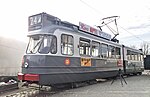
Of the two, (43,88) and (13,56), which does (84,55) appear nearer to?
(43,88)

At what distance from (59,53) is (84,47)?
247cm

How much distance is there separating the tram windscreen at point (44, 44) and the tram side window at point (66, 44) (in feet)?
1.76

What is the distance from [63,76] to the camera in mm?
10008

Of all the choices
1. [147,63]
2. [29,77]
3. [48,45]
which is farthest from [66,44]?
[147,63]

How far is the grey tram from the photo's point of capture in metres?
9.38

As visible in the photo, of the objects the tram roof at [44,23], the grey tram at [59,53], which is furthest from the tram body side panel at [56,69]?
the tram roof at [44,23]

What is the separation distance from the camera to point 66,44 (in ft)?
34.0

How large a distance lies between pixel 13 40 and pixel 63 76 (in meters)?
17.8

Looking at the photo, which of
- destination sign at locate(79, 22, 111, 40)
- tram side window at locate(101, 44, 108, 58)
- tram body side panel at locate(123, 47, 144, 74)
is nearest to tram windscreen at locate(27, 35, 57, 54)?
destination sign at locate(79, 22, 111, 40)

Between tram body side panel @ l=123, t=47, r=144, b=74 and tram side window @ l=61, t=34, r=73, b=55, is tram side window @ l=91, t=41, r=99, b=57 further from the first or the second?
tram body side panel @ l=123, t=47, r=144, b=74

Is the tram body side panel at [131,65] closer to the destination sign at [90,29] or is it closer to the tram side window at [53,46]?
the destination sign at [90,29]

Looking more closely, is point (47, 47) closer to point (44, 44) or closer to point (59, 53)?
point (44, 44)

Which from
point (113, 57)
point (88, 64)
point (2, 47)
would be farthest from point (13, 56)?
point (88, 64)

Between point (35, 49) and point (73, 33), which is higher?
point (73, 33)
